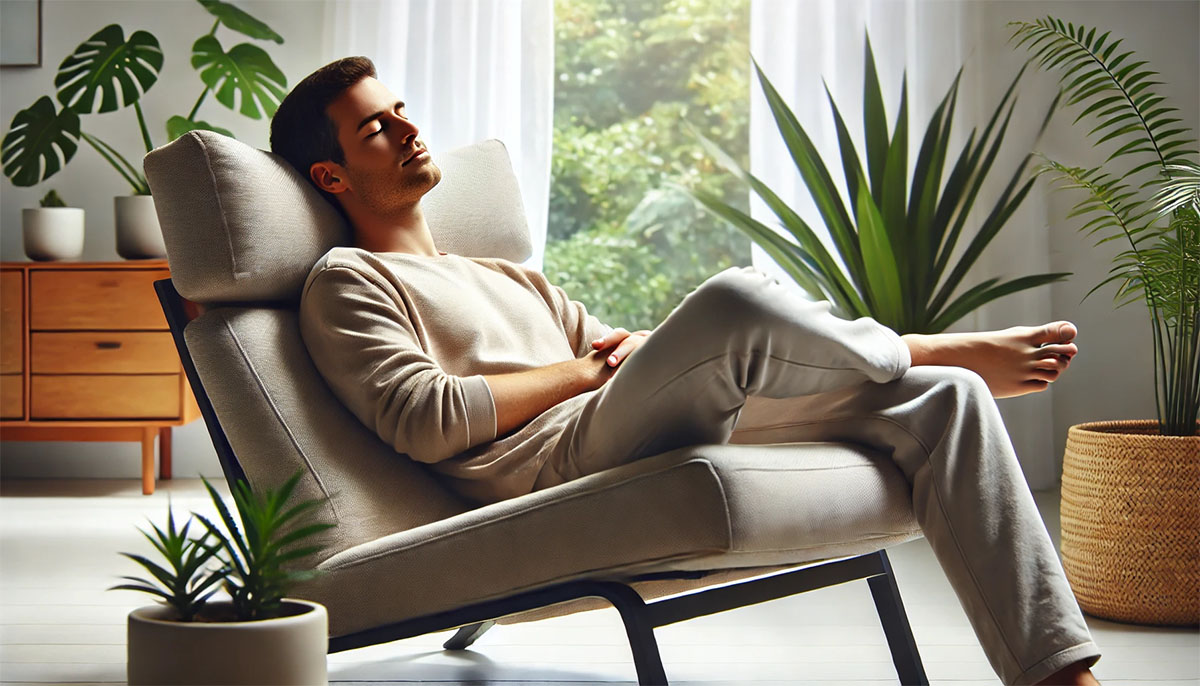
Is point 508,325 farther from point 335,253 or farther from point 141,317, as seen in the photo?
point 141,317

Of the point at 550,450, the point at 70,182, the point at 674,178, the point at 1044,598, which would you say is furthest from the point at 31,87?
the point at 1044,598

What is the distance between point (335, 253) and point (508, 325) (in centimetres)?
31

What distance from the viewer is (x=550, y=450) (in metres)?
1.50

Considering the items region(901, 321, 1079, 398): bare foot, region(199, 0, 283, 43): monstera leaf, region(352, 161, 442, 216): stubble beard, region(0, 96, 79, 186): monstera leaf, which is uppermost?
region(199, 0, 283, 43): monstera leaf

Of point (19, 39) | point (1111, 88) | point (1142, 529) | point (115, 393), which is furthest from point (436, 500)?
point (19, 39)

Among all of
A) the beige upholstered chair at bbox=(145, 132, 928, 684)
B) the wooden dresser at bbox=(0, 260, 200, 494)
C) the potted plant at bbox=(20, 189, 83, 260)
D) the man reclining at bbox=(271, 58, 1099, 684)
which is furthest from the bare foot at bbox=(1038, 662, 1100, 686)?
the potted plant at bbox=(20, 189, 83, 260)

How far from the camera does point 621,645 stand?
2.03 meters

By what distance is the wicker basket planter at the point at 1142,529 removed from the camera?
207 cm

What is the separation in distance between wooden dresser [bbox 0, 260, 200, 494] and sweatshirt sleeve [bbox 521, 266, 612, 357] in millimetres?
2033

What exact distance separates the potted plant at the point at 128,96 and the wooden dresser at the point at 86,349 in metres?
0.18

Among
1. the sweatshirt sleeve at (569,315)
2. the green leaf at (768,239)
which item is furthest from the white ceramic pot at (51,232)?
the sweatshirt sleeve at (569,315)

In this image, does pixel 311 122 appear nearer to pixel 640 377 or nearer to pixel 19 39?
pixel 640 377

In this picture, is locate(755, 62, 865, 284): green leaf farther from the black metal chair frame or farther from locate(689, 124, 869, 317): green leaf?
the black metal chair frame

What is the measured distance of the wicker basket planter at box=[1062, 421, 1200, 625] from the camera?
6.78 feet
